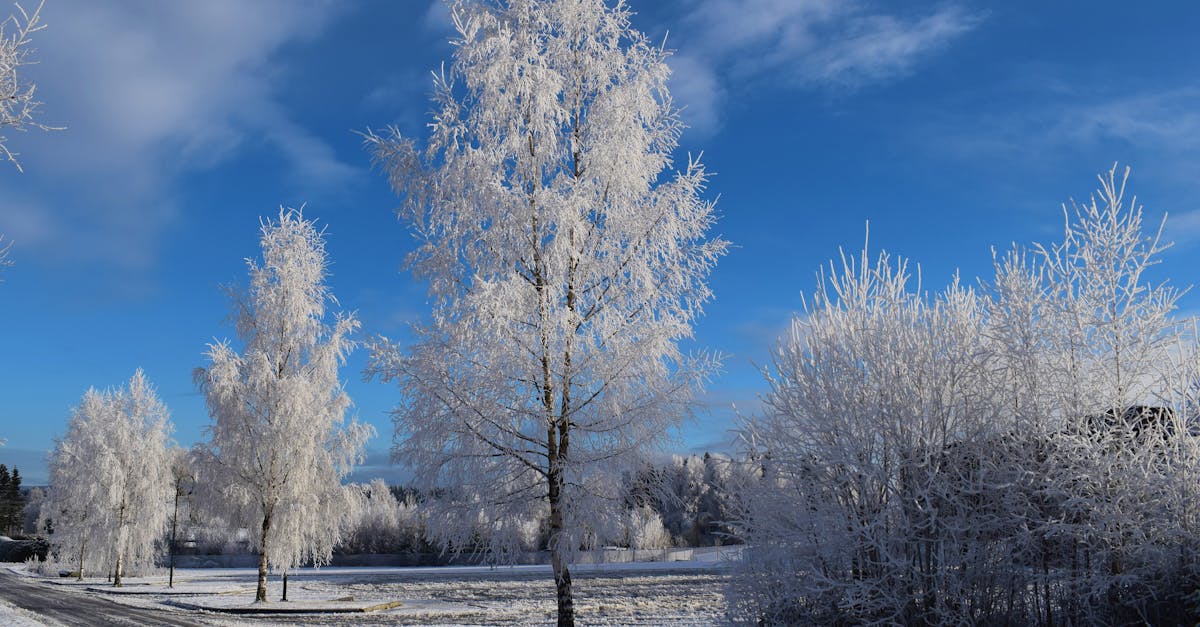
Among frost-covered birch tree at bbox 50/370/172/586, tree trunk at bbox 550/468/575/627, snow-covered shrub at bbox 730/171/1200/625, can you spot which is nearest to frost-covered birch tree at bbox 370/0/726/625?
tree trunk at bbox 550/468/575/627

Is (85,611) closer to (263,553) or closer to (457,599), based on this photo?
(263,553)

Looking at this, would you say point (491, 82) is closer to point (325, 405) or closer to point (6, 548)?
point (325, 405)

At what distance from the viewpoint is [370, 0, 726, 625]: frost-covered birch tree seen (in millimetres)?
→ 10383

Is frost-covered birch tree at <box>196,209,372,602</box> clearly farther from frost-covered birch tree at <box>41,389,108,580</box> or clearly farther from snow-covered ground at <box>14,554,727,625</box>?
frost-covered birch tree at <box>41,389,108,580</box>

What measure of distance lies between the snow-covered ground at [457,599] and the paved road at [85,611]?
83 cm

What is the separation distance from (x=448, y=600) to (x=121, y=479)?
51.4 feet

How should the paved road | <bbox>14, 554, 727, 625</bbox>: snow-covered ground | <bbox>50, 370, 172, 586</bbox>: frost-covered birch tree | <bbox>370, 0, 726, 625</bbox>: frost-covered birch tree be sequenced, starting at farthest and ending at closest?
1. <bbox>50, 370, 172, 586</bbox>: frost-covered birch tree
2. <bbox>14, 554, 727, 625</bbox>: snow-covered ground
3. the paved road
4. <bbox>370, 0, 726, 625</bbox>: frost-covered birch tree

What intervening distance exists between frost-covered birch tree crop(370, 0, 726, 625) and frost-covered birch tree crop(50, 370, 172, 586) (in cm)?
2758

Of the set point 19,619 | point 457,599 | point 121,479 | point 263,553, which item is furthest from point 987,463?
point 121,479

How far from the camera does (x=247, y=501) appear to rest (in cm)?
2225

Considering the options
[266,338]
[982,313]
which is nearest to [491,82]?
[982,313]

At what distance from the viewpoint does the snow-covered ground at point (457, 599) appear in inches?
748

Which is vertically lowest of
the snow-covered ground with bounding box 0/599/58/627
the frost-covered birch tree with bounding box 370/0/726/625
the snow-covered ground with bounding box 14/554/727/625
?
the snow-covered ground with bounding box 14/554/727/625

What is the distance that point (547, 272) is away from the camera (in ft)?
36.0
